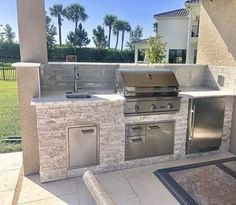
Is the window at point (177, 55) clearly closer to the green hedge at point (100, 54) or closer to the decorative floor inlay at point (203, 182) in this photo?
the green hedge at point (100, 54)

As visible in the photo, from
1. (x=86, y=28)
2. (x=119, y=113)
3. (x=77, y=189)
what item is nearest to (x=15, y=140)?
(x=77, y=189)

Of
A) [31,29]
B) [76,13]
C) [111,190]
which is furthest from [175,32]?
[76,13]

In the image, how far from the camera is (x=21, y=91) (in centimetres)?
308

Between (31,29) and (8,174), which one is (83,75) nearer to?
(31,29)

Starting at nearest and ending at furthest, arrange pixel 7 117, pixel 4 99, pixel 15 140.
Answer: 1. pixel 15 140
2. pixel 7 117
3. pixel 4 99

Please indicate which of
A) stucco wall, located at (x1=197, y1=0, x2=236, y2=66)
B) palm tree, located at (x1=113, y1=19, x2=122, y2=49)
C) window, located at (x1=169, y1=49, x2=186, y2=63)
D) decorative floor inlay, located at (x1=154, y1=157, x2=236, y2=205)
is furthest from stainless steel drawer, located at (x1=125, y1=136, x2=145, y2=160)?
palm tree, located at (x1=113, y1=19, x2=122, y2=49)

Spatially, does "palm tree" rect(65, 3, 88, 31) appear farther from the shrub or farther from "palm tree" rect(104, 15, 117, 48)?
the shrub

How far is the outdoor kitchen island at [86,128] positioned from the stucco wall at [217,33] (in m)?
1.29

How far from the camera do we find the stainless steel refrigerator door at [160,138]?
346cm

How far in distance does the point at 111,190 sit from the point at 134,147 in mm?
746

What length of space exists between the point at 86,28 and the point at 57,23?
4839mm

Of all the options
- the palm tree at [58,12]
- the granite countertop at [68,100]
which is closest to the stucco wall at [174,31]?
the granite countertop at [68,100]

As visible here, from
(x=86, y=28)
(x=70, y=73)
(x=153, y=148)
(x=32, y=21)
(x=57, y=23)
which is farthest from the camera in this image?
(x=57, y=23)

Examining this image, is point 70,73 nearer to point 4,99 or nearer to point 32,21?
point 32,21
